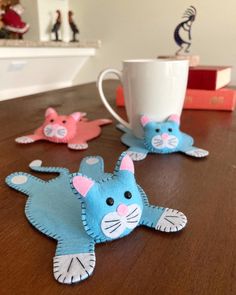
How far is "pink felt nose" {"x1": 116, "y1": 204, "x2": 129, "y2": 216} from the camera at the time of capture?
0.24 metres

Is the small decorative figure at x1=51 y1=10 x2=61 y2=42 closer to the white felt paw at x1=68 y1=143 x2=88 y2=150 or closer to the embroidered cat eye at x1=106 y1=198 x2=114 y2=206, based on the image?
the white felt paw at x1=68 y1=143 x2=88 y2=150

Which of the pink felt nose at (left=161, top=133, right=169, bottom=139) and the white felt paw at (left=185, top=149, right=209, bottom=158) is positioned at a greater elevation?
the pink felt nose at (left=161, top=133, right=169, bottom=139)

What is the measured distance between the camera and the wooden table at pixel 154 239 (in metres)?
0.20

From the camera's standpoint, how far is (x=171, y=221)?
0.88ft

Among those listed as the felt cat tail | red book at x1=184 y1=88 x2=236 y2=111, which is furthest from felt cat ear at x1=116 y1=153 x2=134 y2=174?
red book at x1=184 y1=88 x2=236 y2=111

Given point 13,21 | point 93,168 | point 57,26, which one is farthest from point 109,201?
point 57,26

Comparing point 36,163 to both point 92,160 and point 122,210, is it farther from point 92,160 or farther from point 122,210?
point 122,210

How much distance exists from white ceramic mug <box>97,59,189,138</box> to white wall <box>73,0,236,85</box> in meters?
1.40

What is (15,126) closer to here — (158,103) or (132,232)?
(158,103)

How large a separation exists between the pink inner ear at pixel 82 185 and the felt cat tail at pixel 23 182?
108 millimetres

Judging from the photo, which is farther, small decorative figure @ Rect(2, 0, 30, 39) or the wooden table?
small decorative figure @ Rect(2, 0, 30, 39)

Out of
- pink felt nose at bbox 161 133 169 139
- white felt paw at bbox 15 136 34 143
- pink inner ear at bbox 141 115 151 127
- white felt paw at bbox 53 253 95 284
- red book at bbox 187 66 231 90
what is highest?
red book at bbox 187 66 231 90

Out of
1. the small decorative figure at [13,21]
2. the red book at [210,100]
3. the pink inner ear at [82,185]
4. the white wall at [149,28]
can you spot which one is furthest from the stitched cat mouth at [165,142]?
the small decorative figure at [13,21]

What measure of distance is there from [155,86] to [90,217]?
0.91ft
